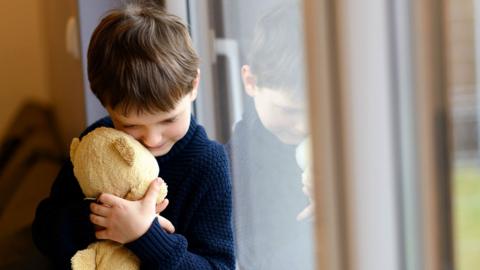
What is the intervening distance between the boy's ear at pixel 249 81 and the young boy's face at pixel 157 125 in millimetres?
226

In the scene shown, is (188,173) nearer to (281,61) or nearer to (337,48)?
(281,61)

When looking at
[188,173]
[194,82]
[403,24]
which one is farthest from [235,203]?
[403,24]

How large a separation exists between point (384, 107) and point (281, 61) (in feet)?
1.37

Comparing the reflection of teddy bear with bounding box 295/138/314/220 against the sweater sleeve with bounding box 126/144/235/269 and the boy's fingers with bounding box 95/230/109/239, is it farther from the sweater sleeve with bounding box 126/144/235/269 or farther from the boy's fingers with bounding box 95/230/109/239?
the boy's fingers with bounding box 95/230/109/239

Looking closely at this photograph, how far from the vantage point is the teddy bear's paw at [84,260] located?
3.89 ft

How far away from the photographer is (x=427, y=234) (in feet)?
2.93

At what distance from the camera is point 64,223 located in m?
1.28

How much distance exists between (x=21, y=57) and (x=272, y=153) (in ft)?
4.82

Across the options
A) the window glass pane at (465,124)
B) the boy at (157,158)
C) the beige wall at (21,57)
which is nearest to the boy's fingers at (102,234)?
the boy at (157,158)

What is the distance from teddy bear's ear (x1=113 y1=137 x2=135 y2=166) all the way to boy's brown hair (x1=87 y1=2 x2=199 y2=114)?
52mm

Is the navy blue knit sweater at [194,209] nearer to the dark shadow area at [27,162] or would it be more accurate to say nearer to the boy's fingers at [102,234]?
the boy's fingers at [102,234]

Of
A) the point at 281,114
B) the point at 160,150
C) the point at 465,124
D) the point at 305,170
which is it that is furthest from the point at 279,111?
the point at 465,124

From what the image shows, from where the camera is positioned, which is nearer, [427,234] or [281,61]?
[427,234]

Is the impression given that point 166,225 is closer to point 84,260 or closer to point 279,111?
point 84,260
